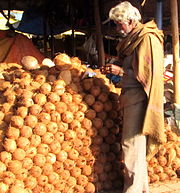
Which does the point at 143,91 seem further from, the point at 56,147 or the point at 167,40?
the point at 167,40

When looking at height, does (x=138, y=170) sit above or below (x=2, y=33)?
below

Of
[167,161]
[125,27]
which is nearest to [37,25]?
[125,27]

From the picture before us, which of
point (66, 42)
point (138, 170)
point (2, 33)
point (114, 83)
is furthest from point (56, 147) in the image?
point (66, 42)

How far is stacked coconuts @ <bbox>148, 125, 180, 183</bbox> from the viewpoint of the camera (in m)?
3.60

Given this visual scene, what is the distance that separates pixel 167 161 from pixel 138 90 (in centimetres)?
109

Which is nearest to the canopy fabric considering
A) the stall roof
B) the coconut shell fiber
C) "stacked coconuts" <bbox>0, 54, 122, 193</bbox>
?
the stall roof

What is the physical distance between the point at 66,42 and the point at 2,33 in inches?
193

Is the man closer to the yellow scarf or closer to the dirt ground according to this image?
the yellow scarf

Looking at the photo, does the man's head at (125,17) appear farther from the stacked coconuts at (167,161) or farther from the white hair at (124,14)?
the stacked coconuts at (167,161)

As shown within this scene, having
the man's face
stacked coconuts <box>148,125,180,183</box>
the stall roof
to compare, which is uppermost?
the stall roof

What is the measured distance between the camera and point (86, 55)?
26.5 feet

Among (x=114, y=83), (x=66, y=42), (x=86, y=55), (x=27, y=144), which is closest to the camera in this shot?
(x=27, y=144)

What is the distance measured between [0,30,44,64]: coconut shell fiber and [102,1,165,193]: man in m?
3.28

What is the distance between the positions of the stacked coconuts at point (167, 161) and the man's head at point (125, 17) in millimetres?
1326
